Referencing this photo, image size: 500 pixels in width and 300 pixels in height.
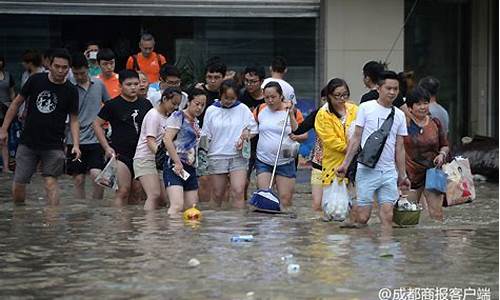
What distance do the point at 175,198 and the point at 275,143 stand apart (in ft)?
4.92

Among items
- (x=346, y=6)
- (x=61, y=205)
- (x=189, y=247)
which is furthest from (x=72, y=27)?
(x=189, y=247)

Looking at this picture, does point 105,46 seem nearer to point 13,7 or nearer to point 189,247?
point 13,7

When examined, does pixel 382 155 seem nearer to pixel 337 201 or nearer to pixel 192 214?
pixel 337 201

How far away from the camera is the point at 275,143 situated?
1330 cm

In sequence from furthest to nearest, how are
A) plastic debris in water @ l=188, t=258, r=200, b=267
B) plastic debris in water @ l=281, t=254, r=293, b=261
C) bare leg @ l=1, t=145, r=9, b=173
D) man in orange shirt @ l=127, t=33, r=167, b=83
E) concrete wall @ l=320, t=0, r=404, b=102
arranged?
1. concrete wall @ l=320, t=0, r=404, b=102
2. bare leg @ l=1, t=145, r=9, b=173
3. man in orange shirt @ l=127, t=33, r=167, b=83
4. plastic debris in water @ l=281, t=254, r=293, b=261
5. plastic debris in water @ l=188, t=258, r=200, b=267

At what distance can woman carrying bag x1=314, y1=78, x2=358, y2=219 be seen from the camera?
11.8m

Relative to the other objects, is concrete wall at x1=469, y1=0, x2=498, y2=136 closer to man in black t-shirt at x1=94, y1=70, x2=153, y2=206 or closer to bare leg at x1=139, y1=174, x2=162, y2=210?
man in black t-shirt at x1=94, y1=70, x2=153, y2=206

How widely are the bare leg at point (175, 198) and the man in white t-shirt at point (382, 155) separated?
6.54 feet

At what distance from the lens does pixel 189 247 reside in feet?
33.8

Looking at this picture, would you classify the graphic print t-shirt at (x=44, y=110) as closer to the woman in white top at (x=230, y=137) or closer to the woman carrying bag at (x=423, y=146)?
the woman in white top at (x=230, y=137)

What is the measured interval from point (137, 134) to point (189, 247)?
3056 millimetres

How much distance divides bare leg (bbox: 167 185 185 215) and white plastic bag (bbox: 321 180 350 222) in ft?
5.08

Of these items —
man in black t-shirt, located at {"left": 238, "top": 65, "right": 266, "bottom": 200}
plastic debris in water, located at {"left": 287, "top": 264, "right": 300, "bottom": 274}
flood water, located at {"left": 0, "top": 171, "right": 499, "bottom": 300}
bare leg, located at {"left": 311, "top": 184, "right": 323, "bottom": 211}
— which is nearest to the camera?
flood water, located at {"left": 0, "top": 171, "right": 499, "bottom": 300}

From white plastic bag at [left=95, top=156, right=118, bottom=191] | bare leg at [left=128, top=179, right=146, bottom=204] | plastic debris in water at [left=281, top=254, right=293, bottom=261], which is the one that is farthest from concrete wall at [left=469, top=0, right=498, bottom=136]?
plastic debris in water at [left=281, top=254, right=293, bottom=261]
